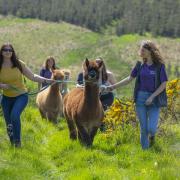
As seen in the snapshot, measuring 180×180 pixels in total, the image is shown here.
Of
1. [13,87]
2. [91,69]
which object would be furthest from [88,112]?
[13,87]

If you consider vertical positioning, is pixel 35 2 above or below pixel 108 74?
above

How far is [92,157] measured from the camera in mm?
9016

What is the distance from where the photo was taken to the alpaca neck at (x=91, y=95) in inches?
393

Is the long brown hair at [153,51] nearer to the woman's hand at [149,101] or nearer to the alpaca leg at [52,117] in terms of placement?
the woman's hand at [149,101]

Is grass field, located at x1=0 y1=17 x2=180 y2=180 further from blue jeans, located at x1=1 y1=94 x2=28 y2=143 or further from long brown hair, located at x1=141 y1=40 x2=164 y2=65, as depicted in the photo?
long brown hair, located at x1=141 y1=40 x2=164 y2=65

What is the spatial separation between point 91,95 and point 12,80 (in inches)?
68.1

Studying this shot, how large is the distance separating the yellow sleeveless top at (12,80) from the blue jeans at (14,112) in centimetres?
11

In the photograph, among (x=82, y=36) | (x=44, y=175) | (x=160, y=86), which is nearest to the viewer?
(x=44, y=175)

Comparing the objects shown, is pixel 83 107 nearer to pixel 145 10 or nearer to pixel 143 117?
pixel 143 117

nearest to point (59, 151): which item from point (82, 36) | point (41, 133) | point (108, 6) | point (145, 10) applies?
point (41, 133)

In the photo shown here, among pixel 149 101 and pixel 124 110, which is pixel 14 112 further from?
pixel 124 110

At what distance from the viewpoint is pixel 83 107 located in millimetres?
10047

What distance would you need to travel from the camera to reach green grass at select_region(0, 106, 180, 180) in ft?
25.1

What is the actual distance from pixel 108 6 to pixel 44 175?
522 feet
